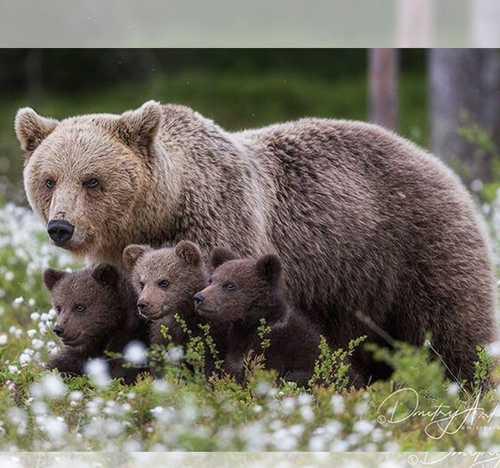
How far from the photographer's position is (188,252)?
6496mm

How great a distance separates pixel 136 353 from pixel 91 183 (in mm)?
1274

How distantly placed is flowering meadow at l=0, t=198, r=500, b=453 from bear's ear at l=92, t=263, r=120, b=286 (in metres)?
0.63

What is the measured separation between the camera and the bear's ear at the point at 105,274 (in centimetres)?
680

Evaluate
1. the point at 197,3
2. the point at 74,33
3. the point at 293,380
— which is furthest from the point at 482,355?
the point at 74,33

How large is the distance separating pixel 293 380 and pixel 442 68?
988cm

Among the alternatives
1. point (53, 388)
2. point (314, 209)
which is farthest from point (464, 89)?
point (53, 388)

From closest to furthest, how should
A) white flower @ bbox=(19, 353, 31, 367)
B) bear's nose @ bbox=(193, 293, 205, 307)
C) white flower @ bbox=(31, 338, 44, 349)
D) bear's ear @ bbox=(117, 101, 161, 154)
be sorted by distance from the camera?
1. bear's nose @ bbox=(193, 293, 205, 307)
2. bear's ear @ bbox=(117, 101, 161, 154)
3. white flower @ bbox=(19, 353, 31, 367)
4. white flower @ bbox=(31, 338, 44, 349)

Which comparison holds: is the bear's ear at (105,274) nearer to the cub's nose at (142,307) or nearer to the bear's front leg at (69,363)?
the bear's front leg at (69,363)

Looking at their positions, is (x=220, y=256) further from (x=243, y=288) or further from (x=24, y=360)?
(x=24, y=360)

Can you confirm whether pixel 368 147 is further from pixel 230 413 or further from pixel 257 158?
pixel 230 413

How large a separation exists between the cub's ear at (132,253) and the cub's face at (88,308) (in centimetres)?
23

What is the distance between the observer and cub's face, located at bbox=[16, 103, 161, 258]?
6.52m

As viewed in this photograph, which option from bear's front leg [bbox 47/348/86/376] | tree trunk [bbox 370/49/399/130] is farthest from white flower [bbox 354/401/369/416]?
tree trunk [bbox 370/49/399/130]

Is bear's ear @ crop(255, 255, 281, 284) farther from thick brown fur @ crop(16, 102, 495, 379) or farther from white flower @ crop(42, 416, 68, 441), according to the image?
white flower @ crop(42, 416, 68, 441)
